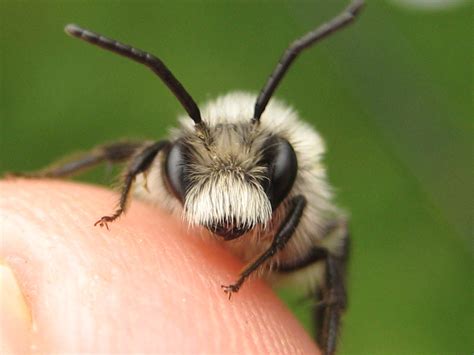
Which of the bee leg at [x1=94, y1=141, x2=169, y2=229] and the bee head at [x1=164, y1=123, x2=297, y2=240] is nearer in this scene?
the bee head at [x1=164, y1=123, x2=297, y2=240]

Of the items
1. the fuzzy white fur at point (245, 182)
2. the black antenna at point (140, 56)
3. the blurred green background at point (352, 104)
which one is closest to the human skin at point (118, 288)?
the fuzzy white fur at point (245, 182)

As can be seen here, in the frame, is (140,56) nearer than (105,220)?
Yes

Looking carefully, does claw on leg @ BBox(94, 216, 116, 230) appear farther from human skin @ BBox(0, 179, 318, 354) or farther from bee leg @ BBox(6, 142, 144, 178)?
bee leg @ BBox(6, 142, 144, 178)

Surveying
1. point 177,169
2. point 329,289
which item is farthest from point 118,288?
point 329,289

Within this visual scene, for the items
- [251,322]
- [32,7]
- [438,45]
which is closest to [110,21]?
[32,7]

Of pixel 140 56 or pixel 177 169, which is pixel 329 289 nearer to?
pixel 177 169

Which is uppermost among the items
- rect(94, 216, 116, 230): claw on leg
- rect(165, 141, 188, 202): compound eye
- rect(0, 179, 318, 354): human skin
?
rect(165, 141, 188, 202): compound eye

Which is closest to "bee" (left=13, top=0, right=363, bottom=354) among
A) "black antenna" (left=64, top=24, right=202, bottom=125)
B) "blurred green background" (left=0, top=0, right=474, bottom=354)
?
"black antenna" (left=64, top=24, right=202, bottom=125)
